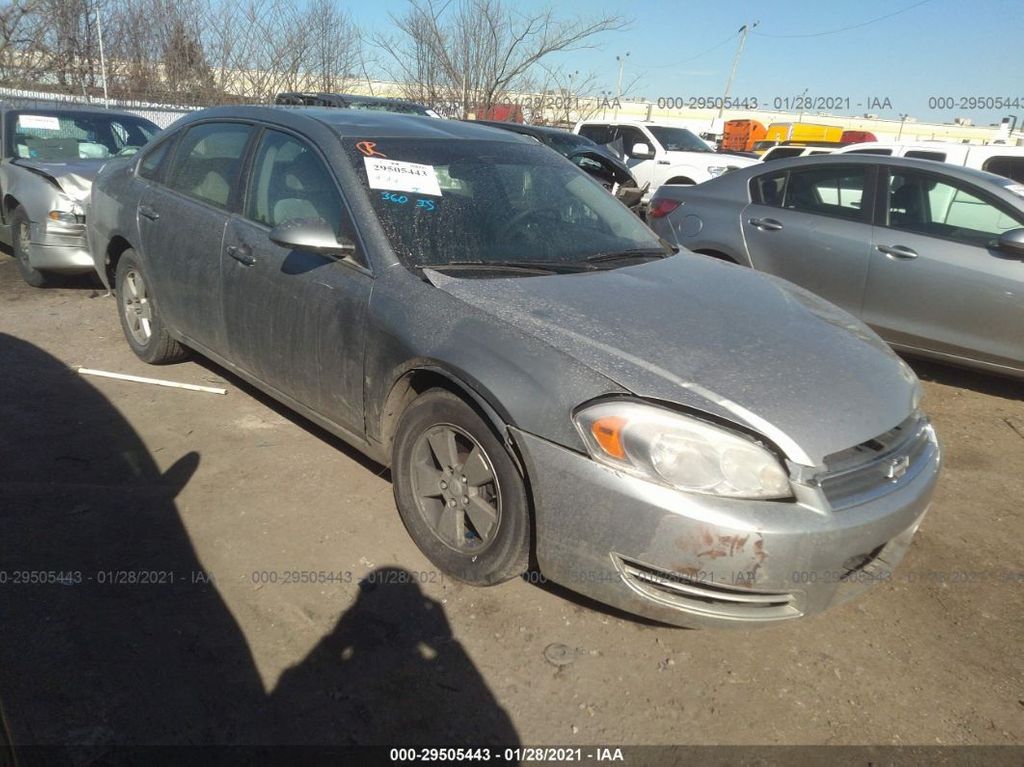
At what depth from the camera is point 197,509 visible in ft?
10.6

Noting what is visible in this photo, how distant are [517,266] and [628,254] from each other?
0.68 meters

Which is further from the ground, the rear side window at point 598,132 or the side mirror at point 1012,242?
the rear side window at point 598,132

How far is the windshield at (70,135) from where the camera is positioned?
6.77 metres

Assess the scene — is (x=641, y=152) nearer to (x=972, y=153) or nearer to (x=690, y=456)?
(x=972, y=153)

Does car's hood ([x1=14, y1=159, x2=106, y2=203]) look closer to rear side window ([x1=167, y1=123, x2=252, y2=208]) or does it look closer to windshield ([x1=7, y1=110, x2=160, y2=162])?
windshield ([x1=7, y1=110, x2=160, y2=162])

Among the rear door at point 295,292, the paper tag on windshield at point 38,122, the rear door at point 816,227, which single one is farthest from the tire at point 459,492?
the paper tag on windshield at point 38,122

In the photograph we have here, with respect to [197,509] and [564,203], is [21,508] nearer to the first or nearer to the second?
[197,509]

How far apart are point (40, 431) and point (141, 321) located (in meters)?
1.10

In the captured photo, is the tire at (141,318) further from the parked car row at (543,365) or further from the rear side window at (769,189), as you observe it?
the rear side window at (769,189)

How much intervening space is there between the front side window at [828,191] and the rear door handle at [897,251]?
33 cm

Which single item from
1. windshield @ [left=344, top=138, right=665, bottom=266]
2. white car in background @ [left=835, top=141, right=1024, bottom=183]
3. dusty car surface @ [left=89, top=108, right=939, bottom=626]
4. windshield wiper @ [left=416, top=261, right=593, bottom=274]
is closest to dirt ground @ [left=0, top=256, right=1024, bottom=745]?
dusty car surface @ [left=89, top=108, right=939, bottom=626]

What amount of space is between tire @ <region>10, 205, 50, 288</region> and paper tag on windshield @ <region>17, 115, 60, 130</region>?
2.98 feet

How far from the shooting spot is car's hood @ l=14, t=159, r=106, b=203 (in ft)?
20.0

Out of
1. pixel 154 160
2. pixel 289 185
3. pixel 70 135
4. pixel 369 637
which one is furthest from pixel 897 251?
pixel 70 135
